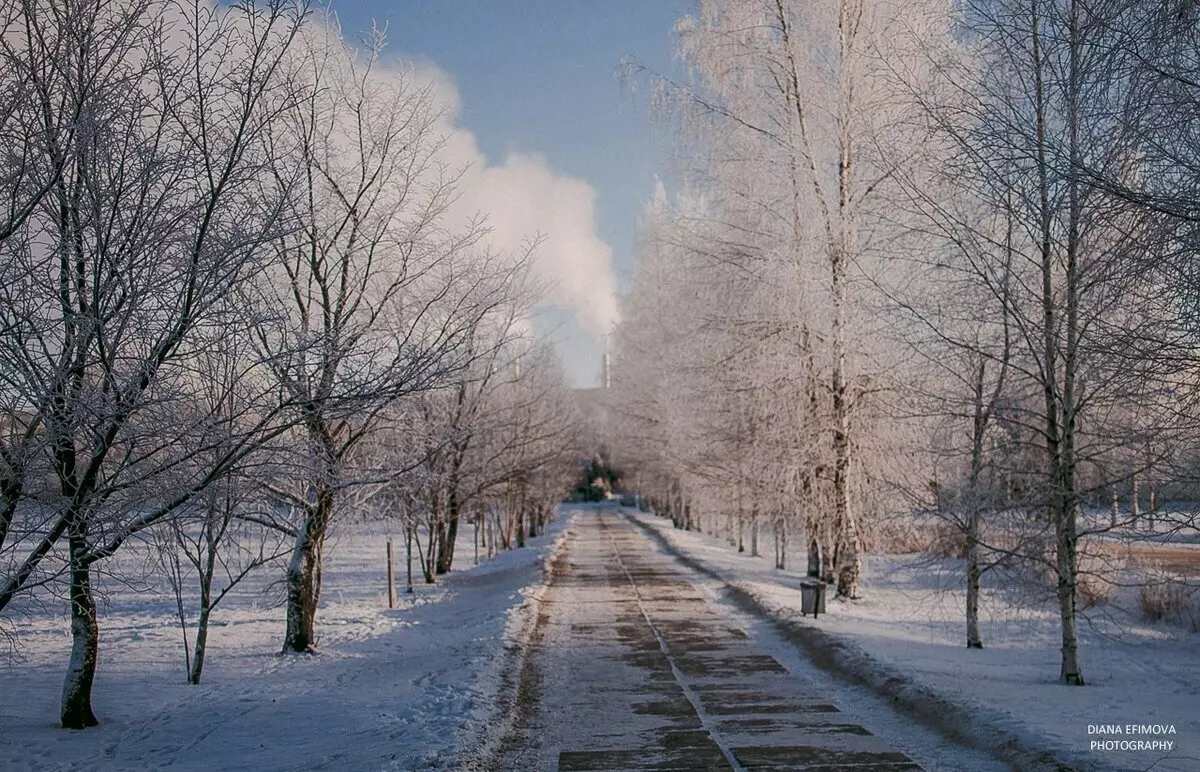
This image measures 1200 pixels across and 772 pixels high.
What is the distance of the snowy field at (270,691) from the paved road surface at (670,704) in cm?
67

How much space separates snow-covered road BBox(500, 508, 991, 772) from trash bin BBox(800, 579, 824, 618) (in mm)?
1090

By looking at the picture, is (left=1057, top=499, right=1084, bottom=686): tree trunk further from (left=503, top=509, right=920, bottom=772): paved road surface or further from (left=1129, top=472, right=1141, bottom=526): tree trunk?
(left=503, top=509, right=920, bottom=772): paved road surface

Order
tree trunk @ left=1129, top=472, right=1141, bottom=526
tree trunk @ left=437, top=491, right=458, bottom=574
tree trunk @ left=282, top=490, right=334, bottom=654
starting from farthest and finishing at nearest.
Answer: tree trunk @ left=437, top=491, right=458, bottom=574 → tree trunk @ left=282, top=490, right=334, bottom=654 → tree trunk @ left=1129, top=472, right=1141, bottom=526

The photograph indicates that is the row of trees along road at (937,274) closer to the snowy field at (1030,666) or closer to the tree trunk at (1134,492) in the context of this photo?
the tree trunk at (1134,492)

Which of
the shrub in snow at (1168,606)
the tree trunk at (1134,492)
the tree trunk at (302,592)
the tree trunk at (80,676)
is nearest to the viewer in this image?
the tree trunk at (1134,492)

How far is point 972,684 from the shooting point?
33.7 feet

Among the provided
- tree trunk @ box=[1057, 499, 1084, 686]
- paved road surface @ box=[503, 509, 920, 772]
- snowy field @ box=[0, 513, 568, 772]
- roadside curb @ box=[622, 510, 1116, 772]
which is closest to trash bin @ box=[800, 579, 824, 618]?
roadside curb @ box=[622, 510, 1116, 772]

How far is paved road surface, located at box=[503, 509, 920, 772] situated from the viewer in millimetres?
7629

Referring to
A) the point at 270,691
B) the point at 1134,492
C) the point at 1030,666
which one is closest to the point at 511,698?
the point at 270,691

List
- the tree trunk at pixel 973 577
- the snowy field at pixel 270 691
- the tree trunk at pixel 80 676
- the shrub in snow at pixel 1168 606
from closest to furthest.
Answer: the snowy field at pixel 270 691 < the tree trunk at pixel 80 676 < the tree trunk at pixel 973 577 < the shrub in snow at pixel 1168 606

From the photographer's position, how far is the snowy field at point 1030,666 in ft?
25.5

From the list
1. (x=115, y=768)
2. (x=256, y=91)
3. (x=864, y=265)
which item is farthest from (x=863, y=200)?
(x=115, y=768)

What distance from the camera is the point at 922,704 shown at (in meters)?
9.30

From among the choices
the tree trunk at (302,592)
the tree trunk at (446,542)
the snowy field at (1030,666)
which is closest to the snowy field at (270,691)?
the tree trunk at (302,592)
